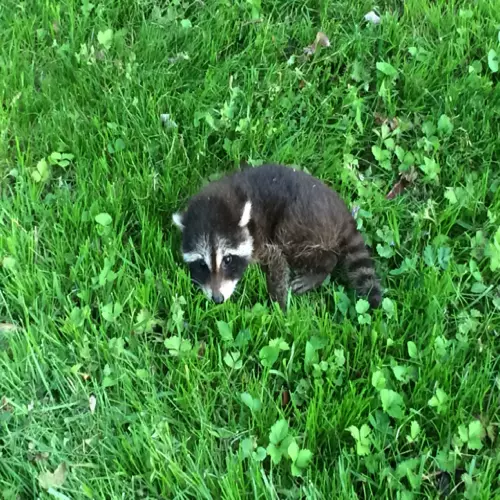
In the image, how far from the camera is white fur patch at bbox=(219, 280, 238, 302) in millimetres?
3371

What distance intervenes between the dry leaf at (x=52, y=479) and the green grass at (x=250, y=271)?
11 millimetres

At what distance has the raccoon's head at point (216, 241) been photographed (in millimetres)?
3418

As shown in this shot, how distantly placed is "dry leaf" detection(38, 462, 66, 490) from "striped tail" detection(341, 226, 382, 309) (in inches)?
68.6

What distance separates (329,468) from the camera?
2814 millimetres

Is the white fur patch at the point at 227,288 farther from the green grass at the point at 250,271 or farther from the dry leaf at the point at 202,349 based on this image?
the dry leaf at the point at 202,349

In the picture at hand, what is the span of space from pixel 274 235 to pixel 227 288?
1.66 ft

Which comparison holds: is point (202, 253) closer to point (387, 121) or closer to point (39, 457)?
point (39, 457)

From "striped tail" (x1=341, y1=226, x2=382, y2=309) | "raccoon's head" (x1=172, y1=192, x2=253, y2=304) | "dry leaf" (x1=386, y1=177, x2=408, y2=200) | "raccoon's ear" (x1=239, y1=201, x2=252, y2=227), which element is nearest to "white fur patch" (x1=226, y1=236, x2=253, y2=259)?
"raccoon's head" (x1=172, y1=192, x2=253, y2=304)

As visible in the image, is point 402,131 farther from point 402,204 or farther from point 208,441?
point 208,441

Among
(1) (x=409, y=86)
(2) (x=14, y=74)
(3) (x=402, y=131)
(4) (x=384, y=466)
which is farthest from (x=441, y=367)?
(2) (x=14, y=74)

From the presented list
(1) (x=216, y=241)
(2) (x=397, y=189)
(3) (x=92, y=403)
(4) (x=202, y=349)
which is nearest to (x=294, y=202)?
(1) (x=216, y=241)

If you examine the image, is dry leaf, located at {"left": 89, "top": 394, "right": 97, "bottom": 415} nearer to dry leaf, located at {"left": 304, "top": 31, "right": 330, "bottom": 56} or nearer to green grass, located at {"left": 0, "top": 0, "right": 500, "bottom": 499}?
green grass, located at {"left": 0, "top": 0, "right": 500, "bottom": 499}

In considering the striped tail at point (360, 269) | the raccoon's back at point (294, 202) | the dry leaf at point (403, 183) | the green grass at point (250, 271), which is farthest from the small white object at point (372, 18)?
the striped tail at point (360, 269)

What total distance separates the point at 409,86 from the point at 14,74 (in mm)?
2756
